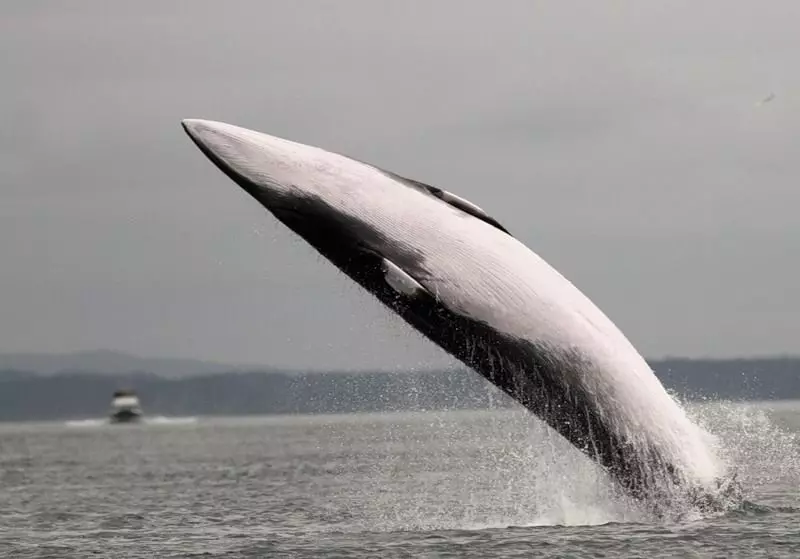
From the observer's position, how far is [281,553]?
79.7 feet

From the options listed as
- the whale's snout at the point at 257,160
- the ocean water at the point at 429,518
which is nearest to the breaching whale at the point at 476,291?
the whale's snout at the point at 257,160

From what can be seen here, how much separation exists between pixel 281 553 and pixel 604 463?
218 inches

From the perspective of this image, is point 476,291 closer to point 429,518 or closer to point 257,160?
point 257,160

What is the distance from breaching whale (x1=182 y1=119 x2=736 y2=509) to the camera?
22.0 m

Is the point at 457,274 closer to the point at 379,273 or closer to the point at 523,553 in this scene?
the point at 379,273

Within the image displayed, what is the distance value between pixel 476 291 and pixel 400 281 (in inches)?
52.4

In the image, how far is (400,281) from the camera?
21.6 m

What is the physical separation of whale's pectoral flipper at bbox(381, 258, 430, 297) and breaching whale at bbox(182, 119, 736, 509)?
2 centimetres

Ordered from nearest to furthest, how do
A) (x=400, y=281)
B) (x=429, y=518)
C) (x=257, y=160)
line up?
(x=400, y=281)
(x=257, y=160)
(x=429, y=518)

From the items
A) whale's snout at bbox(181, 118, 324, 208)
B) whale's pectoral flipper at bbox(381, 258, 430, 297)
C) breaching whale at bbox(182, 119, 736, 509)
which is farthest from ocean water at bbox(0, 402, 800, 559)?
whale's snout at bbox(181, 118, 324, 208)

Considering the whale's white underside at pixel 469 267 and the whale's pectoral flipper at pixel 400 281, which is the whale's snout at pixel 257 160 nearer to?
the whale's white underside at pixel 469 267

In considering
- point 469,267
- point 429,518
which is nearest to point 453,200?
point 469,267

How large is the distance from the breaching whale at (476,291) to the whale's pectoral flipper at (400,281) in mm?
21

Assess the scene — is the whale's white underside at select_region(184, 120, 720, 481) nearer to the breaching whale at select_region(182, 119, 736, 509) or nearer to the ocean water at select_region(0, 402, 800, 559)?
the breaching whale at select_region(182, 119, 736, 509)
